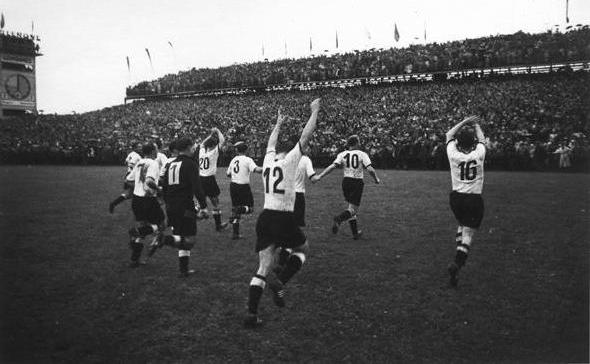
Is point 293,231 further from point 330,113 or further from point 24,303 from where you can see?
point 330,113

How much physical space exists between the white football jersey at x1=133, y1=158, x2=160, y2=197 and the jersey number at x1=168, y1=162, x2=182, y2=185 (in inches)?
24.9

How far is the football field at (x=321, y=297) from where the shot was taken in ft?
15.5

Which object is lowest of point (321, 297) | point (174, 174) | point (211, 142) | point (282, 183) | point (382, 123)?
point (321, 297)

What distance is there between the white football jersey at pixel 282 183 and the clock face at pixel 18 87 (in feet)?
166

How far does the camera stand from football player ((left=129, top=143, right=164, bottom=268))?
773 centimetres

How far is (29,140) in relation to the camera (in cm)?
3556

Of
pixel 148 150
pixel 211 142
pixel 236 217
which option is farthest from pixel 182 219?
pixel 211 142

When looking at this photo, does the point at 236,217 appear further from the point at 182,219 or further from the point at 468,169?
the point at 468,169

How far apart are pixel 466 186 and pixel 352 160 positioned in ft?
11.0

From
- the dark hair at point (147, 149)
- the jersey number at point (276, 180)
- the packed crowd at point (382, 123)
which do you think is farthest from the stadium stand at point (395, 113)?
the jersey number at point (276, 180)

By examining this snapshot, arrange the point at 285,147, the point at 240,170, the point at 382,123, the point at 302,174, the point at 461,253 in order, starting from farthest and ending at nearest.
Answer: the point at 382,123 → the point at 240,170 → the point at 302,174 → the point at 461,253 → the point at 285,147

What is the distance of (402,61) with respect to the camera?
38.1 metres

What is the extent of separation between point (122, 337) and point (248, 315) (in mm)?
1341

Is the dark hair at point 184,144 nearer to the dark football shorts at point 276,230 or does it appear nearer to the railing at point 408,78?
the dark football shorts at point 276,230
